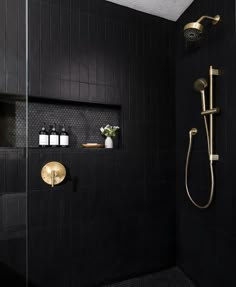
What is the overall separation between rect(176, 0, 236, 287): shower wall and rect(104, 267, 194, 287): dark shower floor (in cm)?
7

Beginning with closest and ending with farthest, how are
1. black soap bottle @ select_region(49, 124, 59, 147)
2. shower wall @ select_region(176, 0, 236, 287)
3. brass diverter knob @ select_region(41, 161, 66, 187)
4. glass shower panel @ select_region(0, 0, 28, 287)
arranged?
glass shower panel @ select_region(0, 0, 28, 287)
shower wall @ select_region(176, 0, 236, 287)
brass diverter knob @ select_region(41, 161, 66, 187)
black soap bottle @ select_region(49, 124, 59, 147)

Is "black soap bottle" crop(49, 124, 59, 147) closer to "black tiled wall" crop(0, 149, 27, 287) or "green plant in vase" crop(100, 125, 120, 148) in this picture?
"green plant in vase" crop(100, 125, 120, 148)

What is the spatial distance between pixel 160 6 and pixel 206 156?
140cm

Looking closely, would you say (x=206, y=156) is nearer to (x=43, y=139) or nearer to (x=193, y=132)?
(x=193, y=132)

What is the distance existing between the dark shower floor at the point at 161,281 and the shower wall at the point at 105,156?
0.06m

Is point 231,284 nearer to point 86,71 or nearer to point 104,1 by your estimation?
point 86,71

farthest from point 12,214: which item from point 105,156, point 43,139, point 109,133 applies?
point 109,133

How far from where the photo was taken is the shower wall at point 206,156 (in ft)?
4.88

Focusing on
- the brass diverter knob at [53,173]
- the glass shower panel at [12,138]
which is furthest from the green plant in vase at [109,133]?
the glass shower panel at [12,138]

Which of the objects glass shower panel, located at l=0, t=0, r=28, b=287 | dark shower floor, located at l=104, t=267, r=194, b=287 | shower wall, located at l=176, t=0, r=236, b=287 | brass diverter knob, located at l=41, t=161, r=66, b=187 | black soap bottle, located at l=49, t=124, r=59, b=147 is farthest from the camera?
dark shower floor, located at l=104, t=267, r=194, b=287

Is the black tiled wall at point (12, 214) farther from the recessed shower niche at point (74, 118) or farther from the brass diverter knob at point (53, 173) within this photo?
the recessed shower niche at point (74, 118)

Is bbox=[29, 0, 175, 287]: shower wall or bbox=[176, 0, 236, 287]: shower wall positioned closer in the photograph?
bbox=[176, 0, 236, 287]: shower wall

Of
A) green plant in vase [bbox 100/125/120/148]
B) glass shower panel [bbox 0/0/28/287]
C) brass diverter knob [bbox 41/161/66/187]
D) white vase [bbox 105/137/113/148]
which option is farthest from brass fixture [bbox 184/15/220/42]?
brass diverter knob [bbox 41/161/66/187]

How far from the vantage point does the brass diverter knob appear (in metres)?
1.64
